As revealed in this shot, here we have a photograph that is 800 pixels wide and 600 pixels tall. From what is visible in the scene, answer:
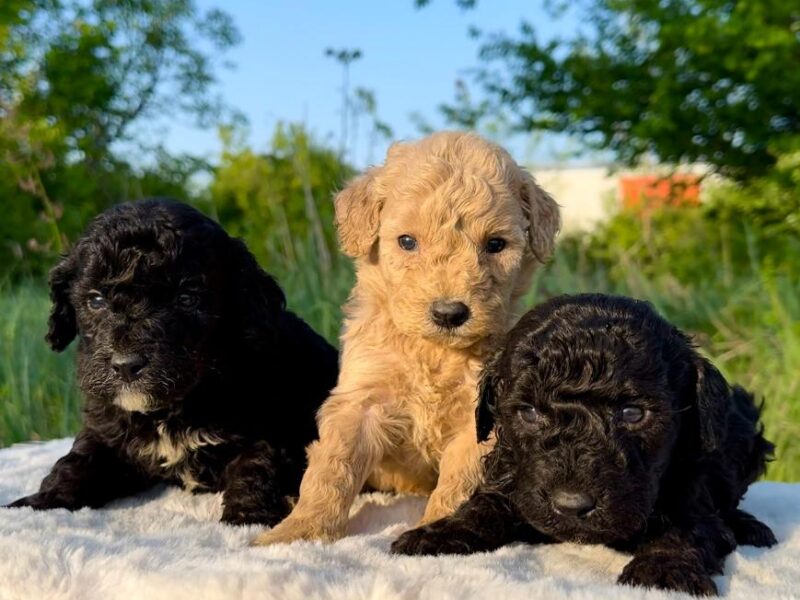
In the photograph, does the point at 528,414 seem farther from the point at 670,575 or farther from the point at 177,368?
the point at 177,368

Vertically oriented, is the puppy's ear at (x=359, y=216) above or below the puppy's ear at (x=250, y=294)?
above

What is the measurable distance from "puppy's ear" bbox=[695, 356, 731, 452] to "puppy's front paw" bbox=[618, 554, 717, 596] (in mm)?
406

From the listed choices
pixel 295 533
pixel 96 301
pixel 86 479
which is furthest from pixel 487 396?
pixel 86 479

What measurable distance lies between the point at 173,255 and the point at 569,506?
5.63 ft

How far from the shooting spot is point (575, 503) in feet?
8.26

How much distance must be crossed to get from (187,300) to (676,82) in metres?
7.88

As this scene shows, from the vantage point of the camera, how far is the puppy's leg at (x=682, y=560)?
8.50 feet

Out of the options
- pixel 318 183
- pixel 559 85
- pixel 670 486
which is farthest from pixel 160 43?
pixel 670 486

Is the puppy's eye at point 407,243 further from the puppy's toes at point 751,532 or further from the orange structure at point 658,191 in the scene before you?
the orange structure at point 658,191

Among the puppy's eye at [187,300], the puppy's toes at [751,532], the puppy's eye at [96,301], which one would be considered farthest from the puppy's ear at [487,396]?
the puppy's eye at [96,301]

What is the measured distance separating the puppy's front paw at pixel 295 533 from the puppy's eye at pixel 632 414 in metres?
1.08

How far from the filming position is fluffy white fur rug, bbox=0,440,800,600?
2.34 meters

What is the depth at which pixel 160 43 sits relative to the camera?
16.8 metres

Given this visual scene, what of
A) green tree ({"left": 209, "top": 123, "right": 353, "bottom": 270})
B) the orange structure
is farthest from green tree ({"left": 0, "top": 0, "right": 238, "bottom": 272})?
the orange structure
